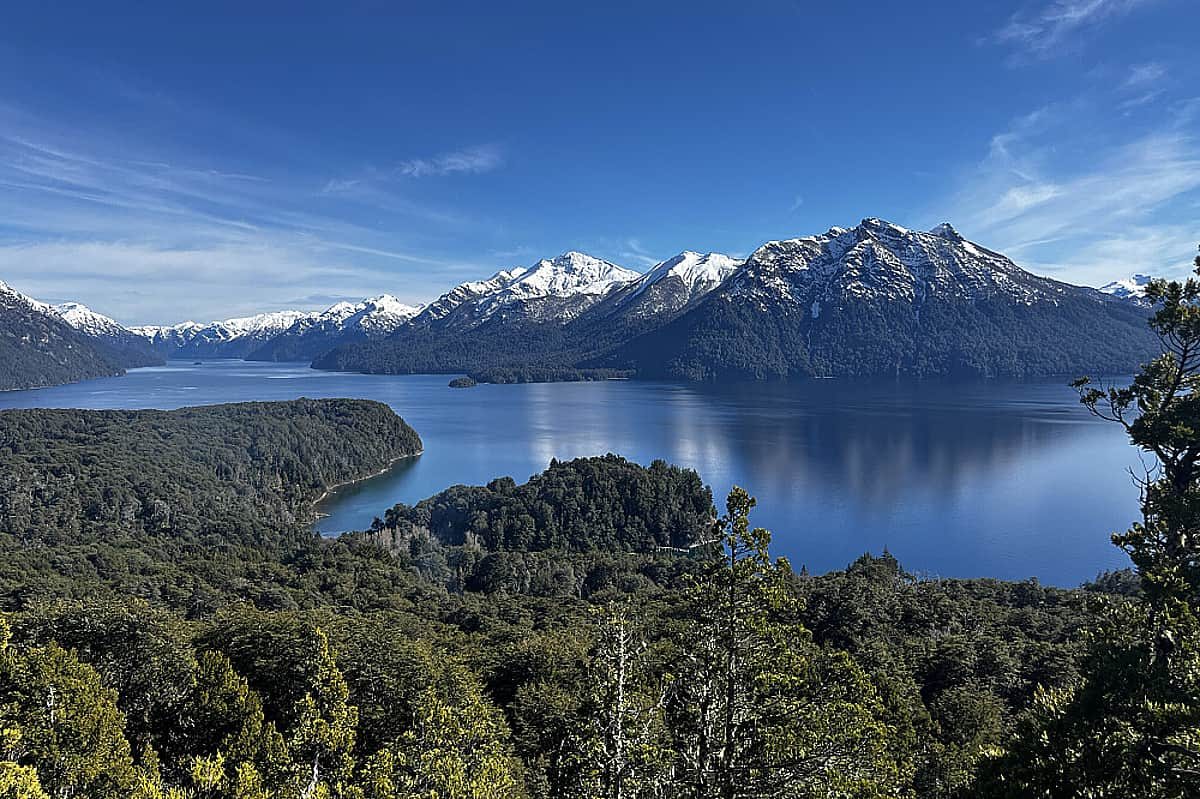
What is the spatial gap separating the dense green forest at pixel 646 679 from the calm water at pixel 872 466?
1311cm

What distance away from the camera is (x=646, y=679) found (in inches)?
376

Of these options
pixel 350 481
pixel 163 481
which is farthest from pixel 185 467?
pixel 350 481

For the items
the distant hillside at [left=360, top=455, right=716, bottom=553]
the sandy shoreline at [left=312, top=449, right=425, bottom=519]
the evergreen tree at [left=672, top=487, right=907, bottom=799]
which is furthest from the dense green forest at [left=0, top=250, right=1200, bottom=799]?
the sandy shoreline at [left=312, top=449, right=425, bottom=519]

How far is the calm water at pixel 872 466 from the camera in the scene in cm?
6178

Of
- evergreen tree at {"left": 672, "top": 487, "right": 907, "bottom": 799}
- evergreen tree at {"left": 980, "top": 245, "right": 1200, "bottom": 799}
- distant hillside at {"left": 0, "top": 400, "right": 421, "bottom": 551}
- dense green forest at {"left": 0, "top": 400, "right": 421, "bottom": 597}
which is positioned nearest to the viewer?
evergreen tree at {"left": 672, "top": 487, "right": 907, "bottom": 799}

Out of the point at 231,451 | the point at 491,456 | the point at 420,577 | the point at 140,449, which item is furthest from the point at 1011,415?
the point at 140,449

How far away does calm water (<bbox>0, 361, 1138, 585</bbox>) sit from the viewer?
6178cm

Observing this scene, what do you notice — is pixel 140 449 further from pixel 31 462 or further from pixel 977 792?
pixel 977 792

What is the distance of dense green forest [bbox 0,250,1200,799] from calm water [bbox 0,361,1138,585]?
13111 mm

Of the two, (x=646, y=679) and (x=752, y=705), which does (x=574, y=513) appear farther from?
(x=752, y=705)

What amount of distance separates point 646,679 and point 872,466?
91.2m

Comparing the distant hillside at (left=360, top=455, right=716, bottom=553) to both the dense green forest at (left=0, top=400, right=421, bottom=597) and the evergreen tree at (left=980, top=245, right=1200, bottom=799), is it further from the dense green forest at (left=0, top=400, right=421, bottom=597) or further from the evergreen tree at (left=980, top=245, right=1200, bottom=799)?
the evergreen tree at (left=980, top=245, right=1200, bottom=799)

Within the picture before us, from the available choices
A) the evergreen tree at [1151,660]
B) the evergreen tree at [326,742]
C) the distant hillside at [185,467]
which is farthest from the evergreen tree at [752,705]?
the distant hillside at [185,467]

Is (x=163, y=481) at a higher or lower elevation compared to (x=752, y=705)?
lower
